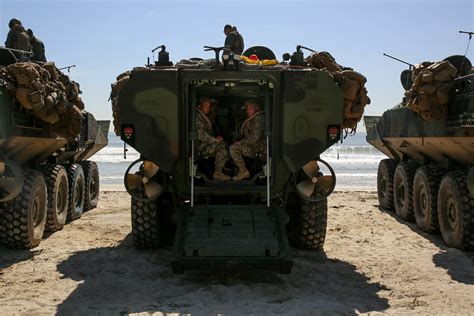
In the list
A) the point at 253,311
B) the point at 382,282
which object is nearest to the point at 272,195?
the point at 382,282

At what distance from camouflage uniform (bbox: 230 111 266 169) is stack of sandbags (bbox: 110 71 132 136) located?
1.35 metres

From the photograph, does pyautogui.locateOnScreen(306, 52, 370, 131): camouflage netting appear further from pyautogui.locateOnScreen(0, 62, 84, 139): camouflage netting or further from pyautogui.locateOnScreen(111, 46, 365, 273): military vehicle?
pyautogui.locateOnScreen(0, 62, 84, 139): camouflage netting

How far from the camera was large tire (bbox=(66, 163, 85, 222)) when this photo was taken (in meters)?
10.8

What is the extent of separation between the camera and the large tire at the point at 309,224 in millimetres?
7449

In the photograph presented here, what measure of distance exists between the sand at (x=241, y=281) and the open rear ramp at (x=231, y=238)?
26cm

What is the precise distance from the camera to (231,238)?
601 cm

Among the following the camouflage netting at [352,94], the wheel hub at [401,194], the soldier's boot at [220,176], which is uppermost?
the camouflage netting at [352,94]

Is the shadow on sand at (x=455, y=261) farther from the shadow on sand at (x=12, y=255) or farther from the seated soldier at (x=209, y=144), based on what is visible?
the shadow on sand at (x=12, y=255)

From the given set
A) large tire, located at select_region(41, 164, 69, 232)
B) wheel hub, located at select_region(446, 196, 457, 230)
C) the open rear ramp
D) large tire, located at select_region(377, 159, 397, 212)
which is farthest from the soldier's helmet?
large tire, located at select_region(377, 159, 397, 212)

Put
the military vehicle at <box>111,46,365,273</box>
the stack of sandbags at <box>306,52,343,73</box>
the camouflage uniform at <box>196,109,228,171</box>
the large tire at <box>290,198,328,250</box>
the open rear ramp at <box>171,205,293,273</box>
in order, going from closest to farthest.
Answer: the open rear ramp at <box>171,205,293,273</box> < the military vehicle at <box>111,46,365,273</box> < the camouflage uniform at <box>196,109,228,171</box> < the large tire at <box>290,198,328,250</box> < the stack of sandbags at <box>306,52,343,73</box>

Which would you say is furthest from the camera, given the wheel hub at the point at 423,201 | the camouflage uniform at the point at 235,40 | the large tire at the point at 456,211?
the wheel hub at the point at 423,201

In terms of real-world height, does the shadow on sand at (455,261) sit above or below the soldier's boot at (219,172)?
below

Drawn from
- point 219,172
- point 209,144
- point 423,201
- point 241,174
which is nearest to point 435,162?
point 423,201

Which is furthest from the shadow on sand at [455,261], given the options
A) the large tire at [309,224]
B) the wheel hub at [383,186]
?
the wheel hub at [383,186]
